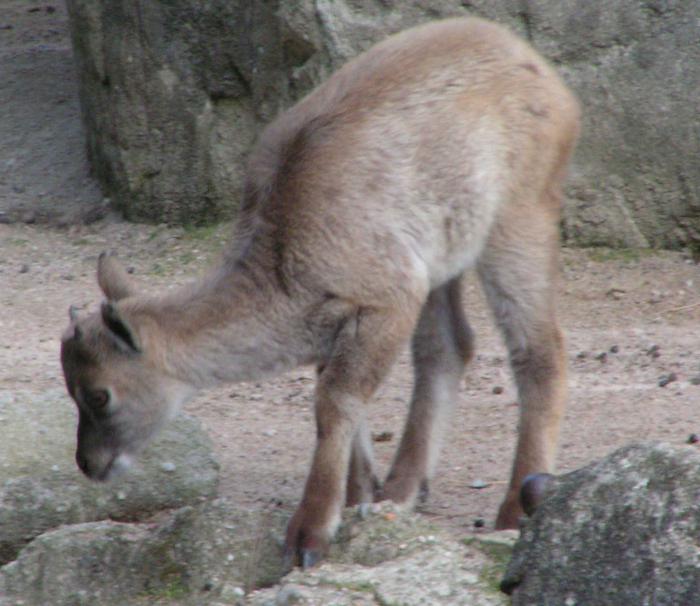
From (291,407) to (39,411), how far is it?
1759 millimetres

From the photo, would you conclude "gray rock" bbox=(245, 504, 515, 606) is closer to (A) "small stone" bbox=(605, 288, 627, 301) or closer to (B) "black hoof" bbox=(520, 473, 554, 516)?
Result: (B) "black hoof" bbox=(520, 473, 554, 516)

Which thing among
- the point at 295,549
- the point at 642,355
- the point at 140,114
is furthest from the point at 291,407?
the point at 140,114

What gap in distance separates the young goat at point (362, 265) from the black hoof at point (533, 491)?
814 millimetres

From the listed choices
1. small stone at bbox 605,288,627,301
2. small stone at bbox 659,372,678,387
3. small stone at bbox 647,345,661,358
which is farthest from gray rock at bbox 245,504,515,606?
small stone at bbox 605,288,627,301

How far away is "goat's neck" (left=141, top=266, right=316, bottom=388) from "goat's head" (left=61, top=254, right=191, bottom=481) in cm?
7

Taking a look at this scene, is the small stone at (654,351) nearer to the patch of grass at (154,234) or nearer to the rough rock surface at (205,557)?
the rough rock surface at (205,557)

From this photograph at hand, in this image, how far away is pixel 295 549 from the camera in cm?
519

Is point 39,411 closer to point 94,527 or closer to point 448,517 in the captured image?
point 94,527

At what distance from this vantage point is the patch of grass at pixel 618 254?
953cm

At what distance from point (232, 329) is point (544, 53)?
4.69 m

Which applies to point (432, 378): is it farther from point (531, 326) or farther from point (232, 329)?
point (232, 329)

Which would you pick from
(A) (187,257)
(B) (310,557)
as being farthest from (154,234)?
(B) (310,557)

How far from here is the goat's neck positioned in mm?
5508

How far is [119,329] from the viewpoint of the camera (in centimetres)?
534
